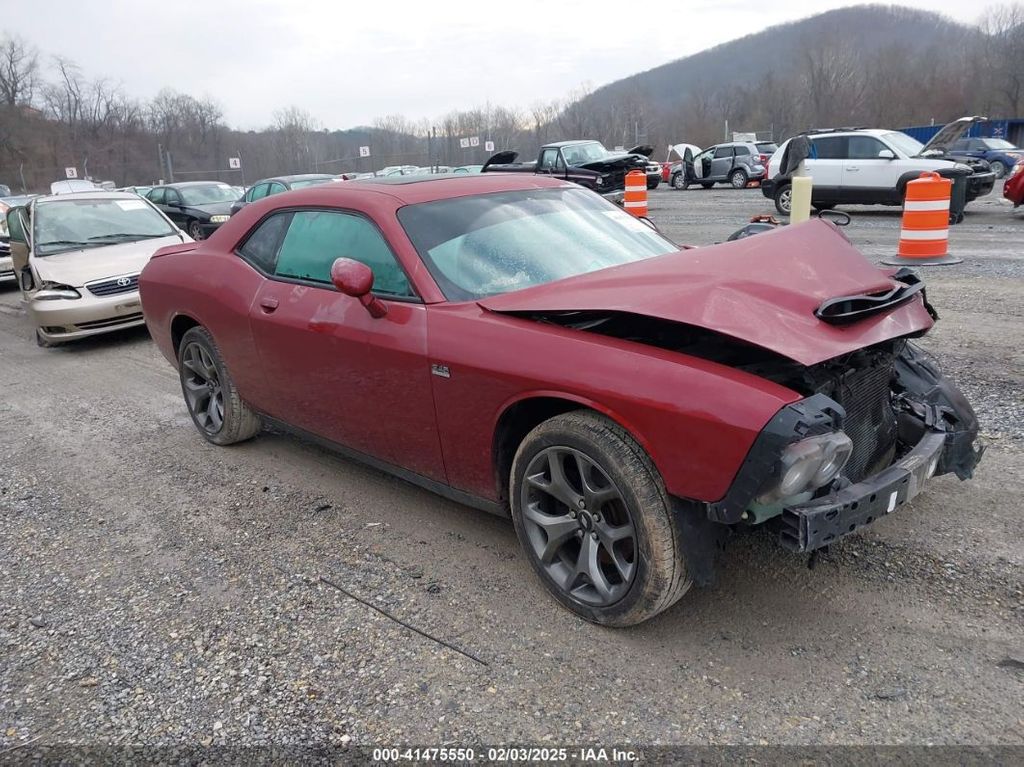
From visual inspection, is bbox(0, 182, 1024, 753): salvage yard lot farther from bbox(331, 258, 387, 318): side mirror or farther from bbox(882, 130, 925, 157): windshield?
bbox(882, 130, 925, 157): windshield

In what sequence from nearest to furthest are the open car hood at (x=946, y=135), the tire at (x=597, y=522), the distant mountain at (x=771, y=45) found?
1. the tire at (x=597, y=522)
2. the open car hood at (x=946, y=135)
3. the distant mountain at (x=771, y=45)

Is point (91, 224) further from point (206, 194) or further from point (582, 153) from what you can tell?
point (582, 153)

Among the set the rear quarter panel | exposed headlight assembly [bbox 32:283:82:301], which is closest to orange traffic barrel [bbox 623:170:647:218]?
exposed headlight assembly [bbox 32:283:82:301]

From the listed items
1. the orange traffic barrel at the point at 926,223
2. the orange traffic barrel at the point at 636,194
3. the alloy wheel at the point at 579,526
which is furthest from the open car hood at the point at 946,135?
the alloy wheel at the point at 579,526

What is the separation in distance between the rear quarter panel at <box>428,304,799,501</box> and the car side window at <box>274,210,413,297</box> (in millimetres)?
358

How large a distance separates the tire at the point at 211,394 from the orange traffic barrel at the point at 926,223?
7.94m

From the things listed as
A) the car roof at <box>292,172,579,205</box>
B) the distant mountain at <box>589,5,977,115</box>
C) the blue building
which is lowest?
the car roof at <box>292,172,579,205</box>

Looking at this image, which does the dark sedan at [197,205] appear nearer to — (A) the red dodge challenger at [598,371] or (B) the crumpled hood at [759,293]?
(A) the red dodge challenger at [598,371]

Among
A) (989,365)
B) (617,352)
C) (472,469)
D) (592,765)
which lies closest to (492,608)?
(472,469)

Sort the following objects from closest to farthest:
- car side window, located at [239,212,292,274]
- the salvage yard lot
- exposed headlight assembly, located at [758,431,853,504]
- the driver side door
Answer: exposed headlight assembly, located at [758,431,853,504] → the salvage yard lot → the driver side door → car side window, located at [239,212,292,274]

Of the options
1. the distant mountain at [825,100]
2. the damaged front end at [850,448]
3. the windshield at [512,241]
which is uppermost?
the distant mountain at [825,100]

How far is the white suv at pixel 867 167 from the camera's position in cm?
1453

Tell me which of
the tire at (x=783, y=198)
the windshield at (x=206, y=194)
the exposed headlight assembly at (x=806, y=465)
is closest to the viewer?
the exposed headlight assembly at (x=806, y=465)

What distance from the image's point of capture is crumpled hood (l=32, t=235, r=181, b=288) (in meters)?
8.05
